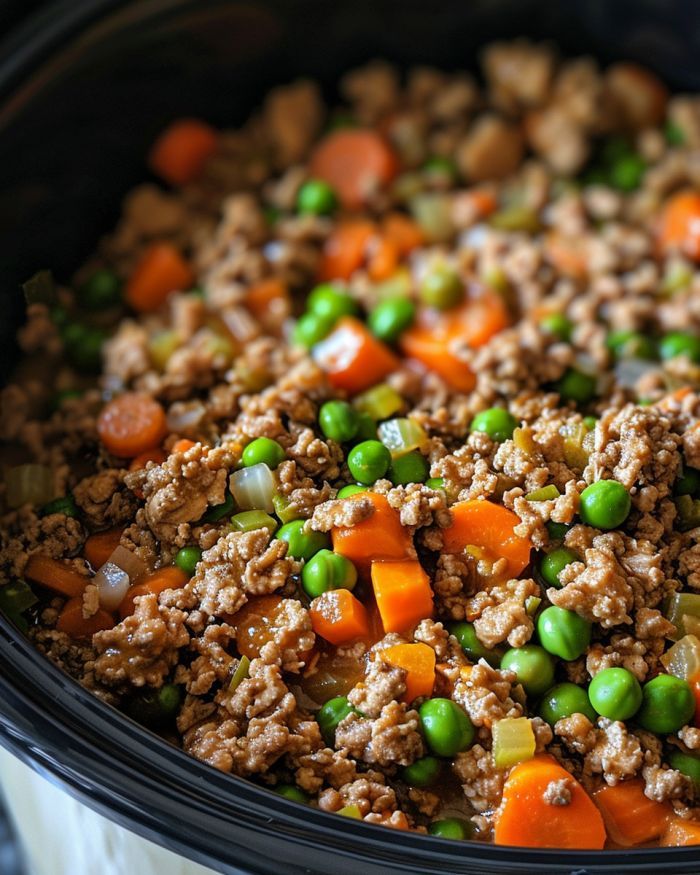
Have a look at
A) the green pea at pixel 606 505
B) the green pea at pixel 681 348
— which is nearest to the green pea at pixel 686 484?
the green pea at pixel 606 505

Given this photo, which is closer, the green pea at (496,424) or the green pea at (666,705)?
the green pea at (666,705)

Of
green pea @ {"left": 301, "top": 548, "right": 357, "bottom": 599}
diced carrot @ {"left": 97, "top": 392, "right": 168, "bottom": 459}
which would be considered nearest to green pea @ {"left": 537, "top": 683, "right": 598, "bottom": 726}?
green pea @ {"left": 301, "top": 548, "right": 357, "bottom": 599}

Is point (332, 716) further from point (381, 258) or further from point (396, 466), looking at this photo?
point (381, 258)

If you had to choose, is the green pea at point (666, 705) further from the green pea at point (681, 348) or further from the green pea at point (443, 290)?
the green pea at point (443, 290)

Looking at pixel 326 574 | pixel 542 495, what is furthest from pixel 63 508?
pixel 542 495

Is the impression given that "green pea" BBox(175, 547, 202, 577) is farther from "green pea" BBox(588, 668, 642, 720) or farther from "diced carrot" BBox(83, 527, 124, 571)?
"green pea" BBox(588, 668, 642, 720)

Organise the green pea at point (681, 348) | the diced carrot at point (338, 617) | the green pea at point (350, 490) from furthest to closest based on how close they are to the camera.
Result: the green pea at point (681, 348), the green pea at point (350, 490), the diced carrot at point (338, 617)

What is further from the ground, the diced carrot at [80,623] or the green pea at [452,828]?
the diced carrot at [80,623]
